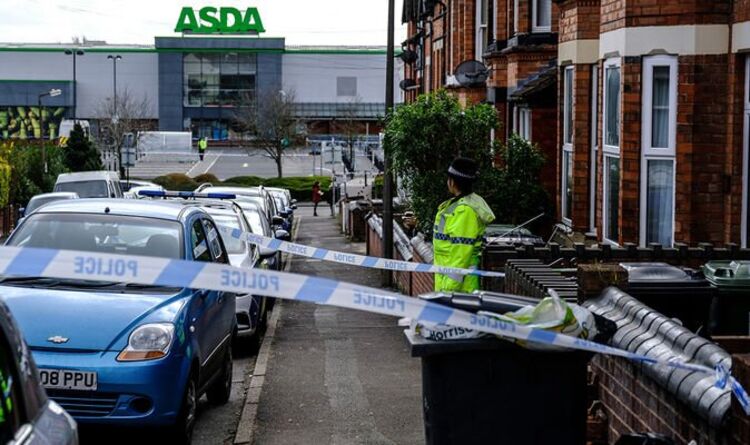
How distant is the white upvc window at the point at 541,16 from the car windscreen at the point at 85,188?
Result: 1627 centimetres

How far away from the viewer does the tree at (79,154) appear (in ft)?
194

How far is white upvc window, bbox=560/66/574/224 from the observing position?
56.2 ft

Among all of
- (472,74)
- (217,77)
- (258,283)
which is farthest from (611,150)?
(217,77)

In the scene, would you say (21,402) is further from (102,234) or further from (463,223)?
(463,223)

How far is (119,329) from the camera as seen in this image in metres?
8.35

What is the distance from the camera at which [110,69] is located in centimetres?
11012

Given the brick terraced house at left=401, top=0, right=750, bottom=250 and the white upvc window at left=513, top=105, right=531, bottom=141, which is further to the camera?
the white upvc window at left=513, top=105, right=531, bottom=141

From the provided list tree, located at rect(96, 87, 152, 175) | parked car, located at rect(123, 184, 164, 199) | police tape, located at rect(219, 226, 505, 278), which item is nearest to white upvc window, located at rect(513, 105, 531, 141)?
parked car, located at rect(123, 184, 164, 199)

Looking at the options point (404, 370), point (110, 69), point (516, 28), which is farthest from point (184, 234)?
point (110, 69)

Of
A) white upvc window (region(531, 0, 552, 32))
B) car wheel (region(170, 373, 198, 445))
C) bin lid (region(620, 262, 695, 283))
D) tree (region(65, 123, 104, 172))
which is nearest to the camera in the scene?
car wheel (region(170, 373, 198, 445))

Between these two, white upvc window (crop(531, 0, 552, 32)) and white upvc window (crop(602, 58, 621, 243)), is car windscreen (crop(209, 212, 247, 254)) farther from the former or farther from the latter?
white upvc window (crop(531, 0, 552, 32))

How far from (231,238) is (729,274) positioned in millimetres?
7495

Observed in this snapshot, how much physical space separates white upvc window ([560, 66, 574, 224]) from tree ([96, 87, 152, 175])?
179 feet

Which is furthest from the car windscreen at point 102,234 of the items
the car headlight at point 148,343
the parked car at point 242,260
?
the parked car at point 242,260
